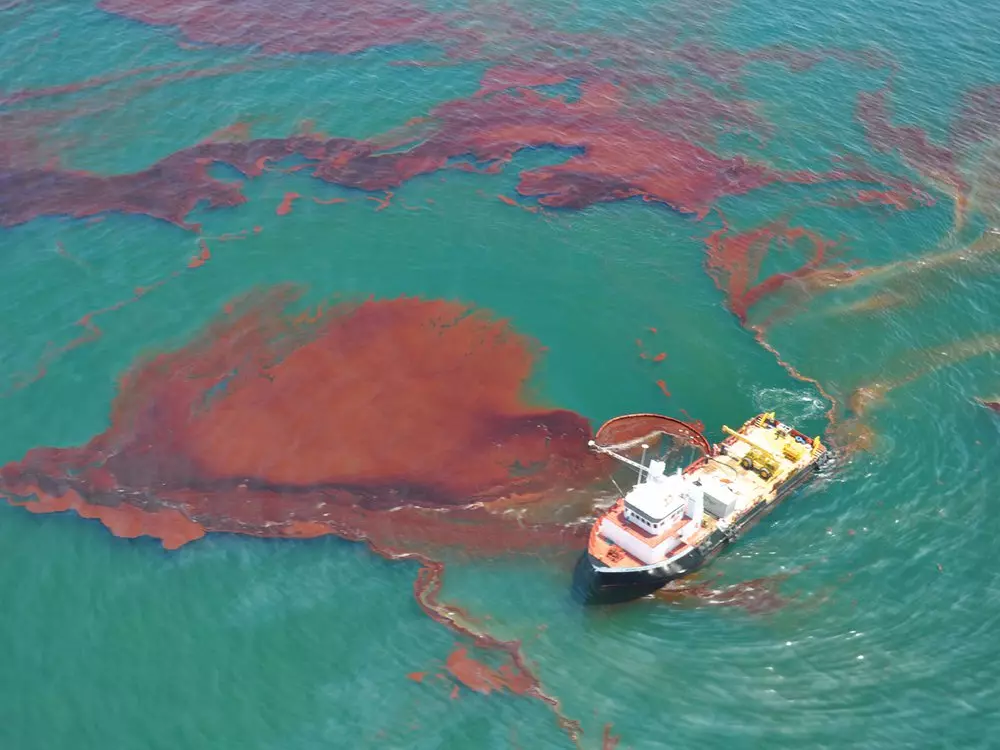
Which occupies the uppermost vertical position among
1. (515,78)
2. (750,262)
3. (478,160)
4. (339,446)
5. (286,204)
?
(515,78)

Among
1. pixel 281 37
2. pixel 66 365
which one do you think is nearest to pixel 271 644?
pixel 66 365

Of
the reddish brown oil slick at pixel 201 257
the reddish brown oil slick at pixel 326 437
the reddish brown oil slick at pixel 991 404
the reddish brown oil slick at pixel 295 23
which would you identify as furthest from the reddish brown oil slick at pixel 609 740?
the reddish brown oil slick at pixel 295 23

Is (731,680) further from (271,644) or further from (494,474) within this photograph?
(271,644)

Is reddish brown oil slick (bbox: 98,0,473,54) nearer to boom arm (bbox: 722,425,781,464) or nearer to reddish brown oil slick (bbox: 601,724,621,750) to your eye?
boom arm (bbox: 722,425,781,464)

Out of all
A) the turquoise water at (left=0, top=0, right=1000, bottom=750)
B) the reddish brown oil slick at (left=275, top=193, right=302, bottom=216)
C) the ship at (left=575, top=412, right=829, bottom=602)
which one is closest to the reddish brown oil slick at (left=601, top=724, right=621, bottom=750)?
the turquoise water at (left=0, top=0, right=1000, bottom=750)

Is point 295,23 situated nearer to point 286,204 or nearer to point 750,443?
point 286,204

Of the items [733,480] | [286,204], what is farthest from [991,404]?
[286,204]
